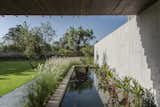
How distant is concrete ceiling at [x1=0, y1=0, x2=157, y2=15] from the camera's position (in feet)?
14.4

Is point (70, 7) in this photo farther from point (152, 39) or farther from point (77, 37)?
point (77, 37)

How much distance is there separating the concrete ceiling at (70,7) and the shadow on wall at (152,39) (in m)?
0.21

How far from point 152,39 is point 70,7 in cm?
177

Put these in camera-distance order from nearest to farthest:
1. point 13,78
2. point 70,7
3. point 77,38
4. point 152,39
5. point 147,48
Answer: point 152,39 < point 70,7 < point 147,48 < point 13,78 < point 77,38

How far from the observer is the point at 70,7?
15.9ft

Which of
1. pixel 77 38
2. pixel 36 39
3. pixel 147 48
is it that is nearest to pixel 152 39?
pixel 147 48

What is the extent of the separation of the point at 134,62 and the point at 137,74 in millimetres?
514

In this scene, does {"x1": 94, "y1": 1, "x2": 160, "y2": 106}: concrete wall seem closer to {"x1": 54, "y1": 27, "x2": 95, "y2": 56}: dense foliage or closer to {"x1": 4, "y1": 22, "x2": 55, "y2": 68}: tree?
{"x1": 4, "y1": 22, "x2": 55, "y2": 68}: tree

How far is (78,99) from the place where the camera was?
24.6 feet

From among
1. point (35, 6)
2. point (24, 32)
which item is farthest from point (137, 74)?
point (24, 32)

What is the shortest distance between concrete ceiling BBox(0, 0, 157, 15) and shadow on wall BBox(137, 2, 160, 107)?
21cm

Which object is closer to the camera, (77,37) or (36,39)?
(36,39)

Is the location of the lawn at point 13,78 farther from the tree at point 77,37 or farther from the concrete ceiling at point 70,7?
the tree at point 77,37

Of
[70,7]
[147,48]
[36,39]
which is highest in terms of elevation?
[36,39]
